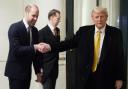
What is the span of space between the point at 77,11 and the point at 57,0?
0.59 metres

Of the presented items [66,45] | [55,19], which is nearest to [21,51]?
[66,45]

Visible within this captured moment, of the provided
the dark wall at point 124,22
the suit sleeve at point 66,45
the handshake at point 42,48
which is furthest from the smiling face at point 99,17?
the dark wall at point 124,22

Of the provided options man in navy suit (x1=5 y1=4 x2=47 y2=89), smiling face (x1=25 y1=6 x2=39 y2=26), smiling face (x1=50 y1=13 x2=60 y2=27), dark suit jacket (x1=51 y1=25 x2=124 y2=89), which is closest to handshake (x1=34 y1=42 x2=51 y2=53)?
man in navy suit (x1=5 y1=4 x2=47 y2=89)

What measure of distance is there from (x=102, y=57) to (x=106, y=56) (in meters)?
0.05

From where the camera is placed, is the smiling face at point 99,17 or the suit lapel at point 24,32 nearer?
the suit lapel at point 24,32

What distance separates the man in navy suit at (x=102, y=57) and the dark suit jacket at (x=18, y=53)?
670mm

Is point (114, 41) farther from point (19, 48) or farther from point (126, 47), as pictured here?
point (126, 47)

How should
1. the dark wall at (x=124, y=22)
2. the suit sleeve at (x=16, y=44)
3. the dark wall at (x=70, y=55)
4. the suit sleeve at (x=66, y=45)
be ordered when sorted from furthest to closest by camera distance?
the dark wall at (x=70, y=55)
the dark wall at (x=124, y=22)
the suit sleeve at (x=66, y=45)
the suit sleeve at (x=16, y=44)

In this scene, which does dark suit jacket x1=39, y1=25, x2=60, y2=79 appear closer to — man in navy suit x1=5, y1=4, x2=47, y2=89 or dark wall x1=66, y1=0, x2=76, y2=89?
man in navy suit x1=5, y1=4, x2=47, y2=89

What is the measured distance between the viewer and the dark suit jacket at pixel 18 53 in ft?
12.5

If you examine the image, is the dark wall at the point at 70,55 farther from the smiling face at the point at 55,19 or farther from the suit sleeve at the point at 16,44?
the suit sleeve at the point at 16,44

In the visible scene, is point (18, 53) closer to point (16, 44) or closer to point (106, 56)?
point (16, 44)

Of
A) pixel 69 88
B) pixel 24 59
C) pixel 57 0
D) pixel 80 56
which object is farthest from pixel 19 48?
pixel 69 88

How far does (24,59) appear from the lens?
3938 millimetres
